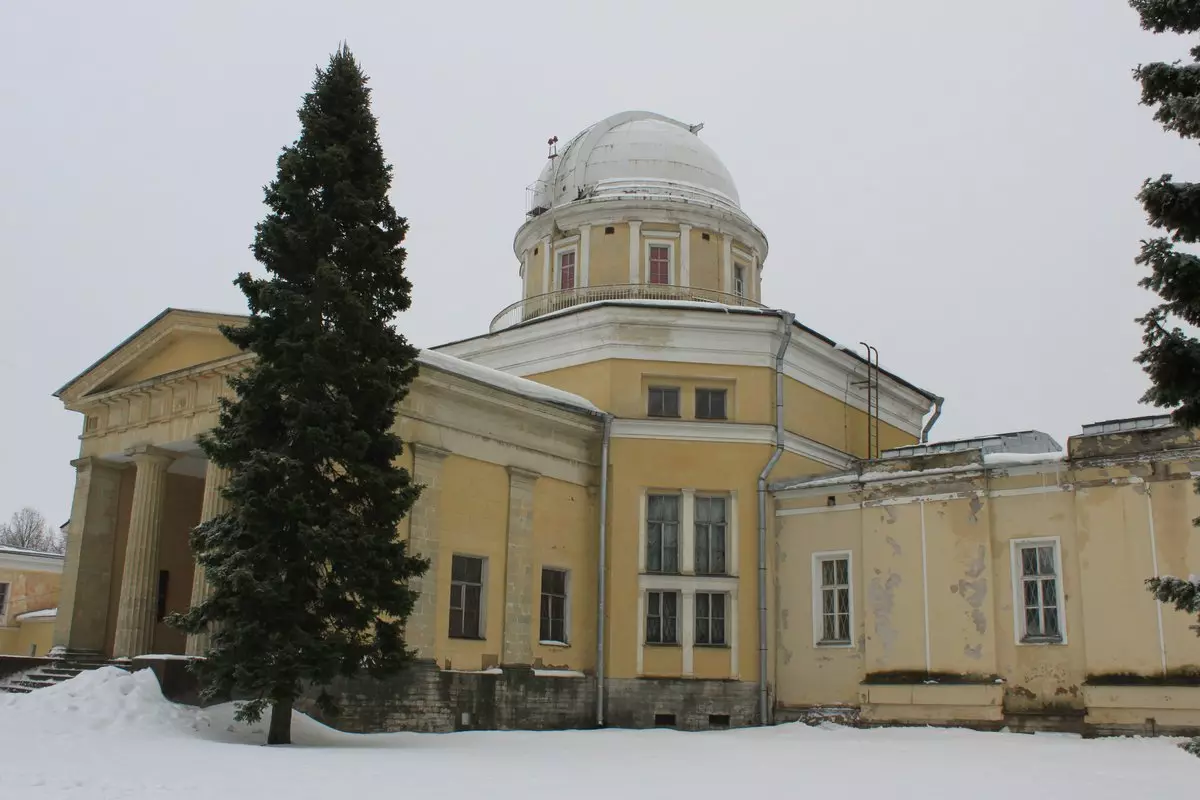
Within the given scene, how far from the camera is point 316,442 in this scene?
1451 centimetres

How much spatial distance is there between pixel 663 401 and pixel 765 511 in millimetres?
3127

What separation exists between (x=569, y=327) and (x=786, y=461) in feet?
17.9

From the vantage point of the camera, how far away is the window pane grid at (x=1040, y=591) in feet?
66.0

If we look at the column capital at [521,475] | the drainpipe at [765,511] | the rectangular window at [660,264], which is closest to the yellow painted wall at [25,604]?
the column capital at [521,475]

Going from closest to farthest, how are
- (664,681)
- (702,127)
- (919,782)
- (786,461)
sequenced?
(919,782)
(664,681)
(786,461)
(702,127)

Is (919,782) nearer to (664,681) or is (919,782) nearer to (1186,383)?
(1186,383)

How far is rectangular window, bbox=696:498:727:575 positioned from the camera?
23.5 m

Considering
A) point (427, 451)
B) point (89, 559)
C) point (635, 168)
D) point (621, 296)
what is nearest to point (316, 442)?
point (427, 451)

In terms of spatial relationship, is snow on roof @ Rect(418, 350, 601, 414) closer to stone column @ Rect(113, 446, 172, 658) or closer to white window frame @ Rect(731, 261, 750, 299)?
stone column @ Rect(113, 446, 172, 658)

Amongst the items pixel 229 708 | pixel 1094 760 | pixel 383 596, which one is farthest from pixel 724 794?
pixel 229 708

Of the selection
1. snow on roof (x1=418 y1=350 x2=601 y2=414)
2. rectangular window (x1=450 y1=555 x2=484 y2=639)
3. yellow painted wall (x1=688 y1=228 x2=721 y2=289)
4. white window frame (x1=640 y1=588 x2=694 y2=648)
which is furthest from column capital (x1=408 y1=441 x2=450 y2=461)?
yellow painted wall (x1=688 y1=228 x2=721 y2=289)

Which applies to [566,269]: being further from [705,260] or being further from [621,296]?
[705,260]

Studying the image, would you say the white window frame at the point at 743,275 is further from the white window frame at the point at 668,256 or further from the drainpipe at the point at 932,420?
the drainpipe at the point at 932,420

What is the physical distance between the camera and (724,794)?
1122 centimetres
